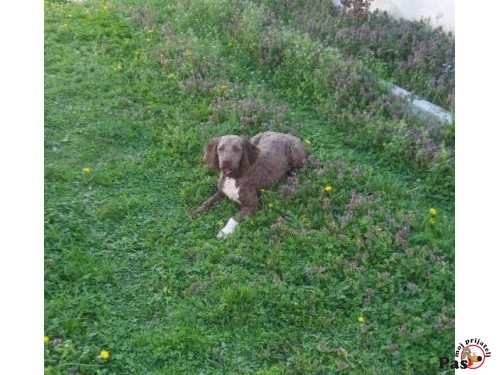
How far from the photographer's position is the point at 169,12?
30.5 ft

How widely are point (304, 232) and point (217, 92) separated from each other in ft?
9.09

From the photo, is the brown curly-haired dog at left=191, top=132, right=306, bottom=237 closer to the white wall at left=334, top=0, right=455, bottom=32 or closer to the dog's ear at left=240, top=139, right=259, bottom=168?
the dog's ear at left=240, top=139, right=259, bottom=168

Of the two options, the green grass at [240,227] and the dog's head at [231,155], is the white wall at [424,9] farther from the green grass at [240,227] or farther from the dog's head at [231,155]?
the dog's head at [231,155]

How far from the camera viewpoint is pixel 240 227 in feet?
16.8

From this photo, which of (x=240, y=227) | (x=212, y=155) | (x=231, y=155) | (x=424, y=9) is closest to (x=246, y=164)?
(x=231, y=155)

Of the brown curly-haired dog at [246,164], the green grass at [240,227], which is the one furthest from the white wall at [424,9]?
the brown curly-haired dog at [246,164]

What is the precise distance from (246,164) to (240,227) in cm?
63

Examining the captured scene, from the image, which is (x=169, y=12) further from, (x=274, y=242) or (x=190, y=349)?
(x=190, y=349)

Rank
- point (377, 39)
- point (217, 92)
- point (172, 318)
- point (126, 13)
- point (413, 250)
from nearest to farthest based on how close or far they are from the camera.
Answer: point (172, 318) → point (413, 250) → point (217, 92) → point (377, 39) → point (126, 13)

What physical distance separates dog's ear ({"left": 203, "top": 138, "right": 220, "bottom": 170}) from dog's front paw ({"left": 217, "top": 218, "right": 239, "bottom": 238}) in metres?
0.58

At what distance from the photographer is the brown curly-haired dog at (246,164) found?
517 cm

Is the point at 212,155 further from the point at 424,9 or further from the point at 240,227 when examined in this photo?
the point at 424,9

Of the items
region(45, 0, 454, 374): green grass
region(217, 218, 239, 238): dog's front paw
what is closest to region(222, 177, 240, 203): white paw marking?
region(45, 0, 454, 374): green grass
